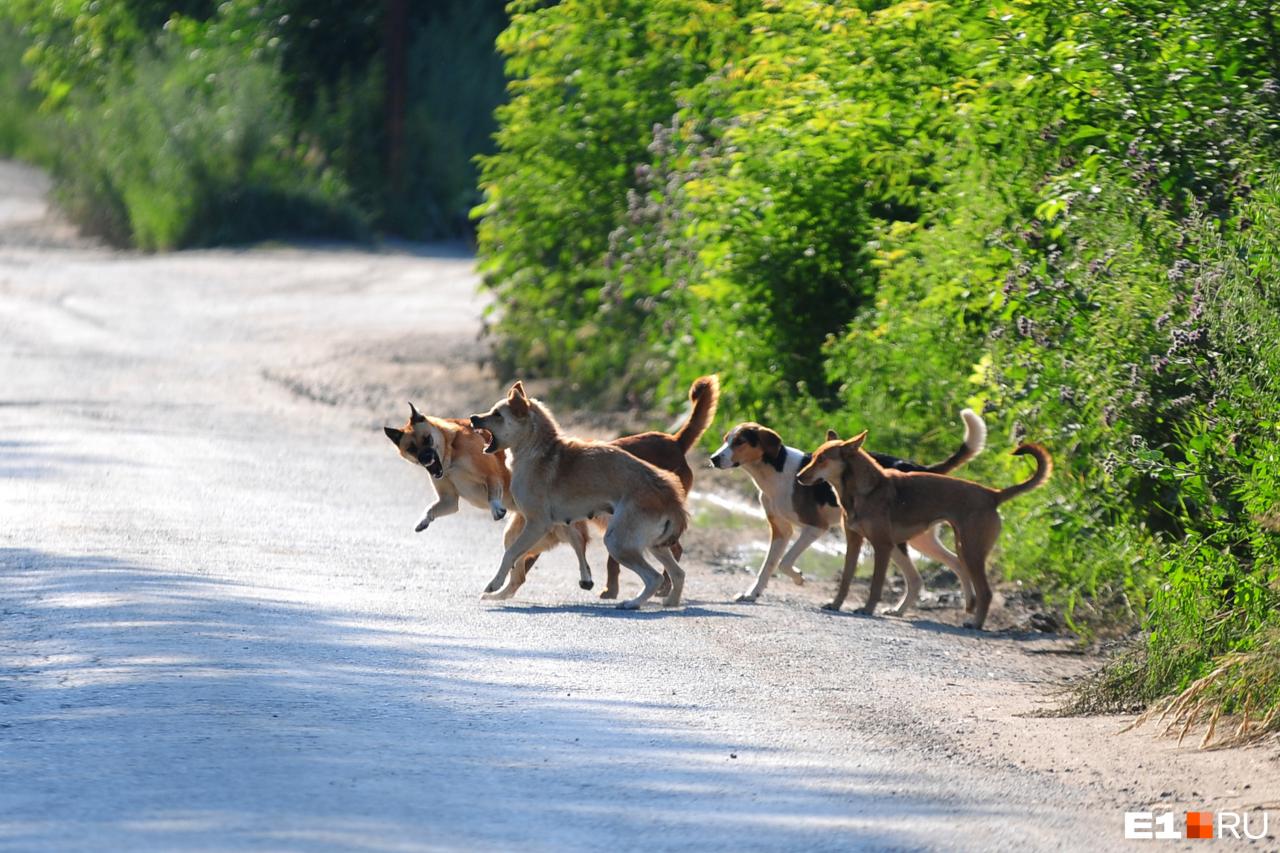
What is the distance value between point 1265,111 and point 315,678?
6451 millimetres

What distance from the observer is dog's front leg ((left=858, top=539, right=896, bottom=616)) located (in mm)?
11992

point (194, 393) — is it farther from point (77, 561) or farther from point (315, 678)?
point (315, 678)

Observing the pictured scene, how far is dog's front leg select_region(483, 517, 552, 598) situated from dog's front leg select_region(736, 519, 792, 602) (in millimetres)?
1431

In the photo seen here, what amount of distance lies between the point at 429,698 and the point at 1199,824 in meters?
3.08

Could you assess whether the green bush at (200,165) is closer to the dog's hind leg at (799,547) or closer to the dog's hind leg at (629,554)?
the dog's hind leg at (799,547)

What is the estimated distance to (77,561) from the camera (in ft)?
36.4

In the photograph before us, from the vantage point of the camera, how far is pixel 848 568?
12195 millimetres

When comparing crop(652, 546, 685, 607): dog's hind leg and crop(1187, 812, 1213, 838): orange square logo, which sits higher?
crop(1187, 812, 1213, 838): orange square logo

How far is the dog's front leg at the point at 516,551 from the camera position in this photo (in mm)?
11000

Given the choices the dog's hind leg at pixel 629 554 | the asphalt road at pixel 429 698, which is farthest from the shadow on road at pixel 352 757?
the dog's hind leg at pixel 629 554

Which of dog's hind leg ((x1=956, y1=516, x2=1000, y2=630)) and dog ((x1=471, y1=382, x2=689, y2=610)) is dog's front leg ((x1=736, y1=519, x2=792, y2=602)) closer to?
dog ((x1=471, y1=382, x2=689, y2=610))

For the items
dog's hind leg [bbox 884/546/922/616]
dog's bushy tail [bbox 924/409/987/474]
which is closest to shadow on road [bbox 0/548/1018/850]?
dog's hind leg [bbox 884/546/922/616]

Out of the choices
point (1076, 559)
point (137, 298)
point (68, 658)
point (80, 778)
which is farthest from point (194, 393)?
point (80, 778)

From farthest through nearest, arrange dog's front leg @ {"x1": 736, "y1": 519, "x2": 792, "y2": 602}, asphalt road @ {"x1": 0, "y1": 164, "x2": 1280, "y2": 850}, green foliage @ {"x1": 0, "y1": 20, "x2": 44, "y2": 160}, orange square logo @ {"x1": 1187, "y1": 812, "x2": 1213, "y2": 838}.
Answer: green foliage @ {"x1": 0, "y1": 20, "x2": 44, "y2": 160}, dog's front leg @ {"x1": 736, "y1": 519, "x2": 792, "y2": 602}, orange square logo @ {"x1": 1187, "y1": 812, "x2": 1213, "y2": 838}, asphalt road @ {"x1": 0, "y1": 164, "x2": 1280, "y2": 850}
